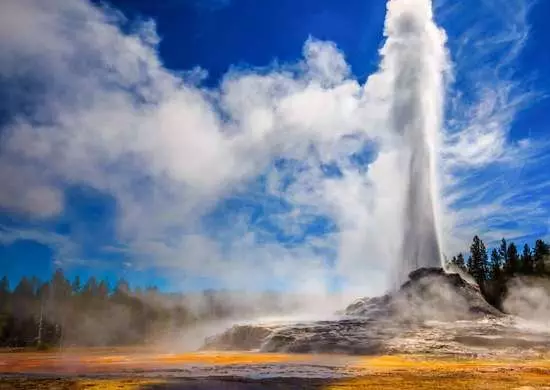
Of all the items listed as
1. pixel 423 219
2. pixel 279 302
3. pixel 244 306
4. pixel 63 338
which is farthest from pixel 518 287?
pixel 63 338

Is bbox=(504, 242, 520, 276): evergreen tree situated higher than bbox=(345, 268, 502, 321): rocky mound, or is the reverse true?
bbox=(504, 242, 520, 276): evergreen tree

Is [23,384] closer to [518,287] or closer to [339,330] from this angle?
[339,330]

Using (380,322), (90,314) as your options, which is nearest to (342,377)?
(380,322)

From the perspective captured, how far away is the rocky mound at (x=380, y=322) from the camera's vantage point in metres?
43.4

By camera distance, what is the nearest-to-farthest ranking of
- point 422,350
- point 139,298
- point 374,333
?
1. point 422,350
2. point 374,333
3. point 139,298

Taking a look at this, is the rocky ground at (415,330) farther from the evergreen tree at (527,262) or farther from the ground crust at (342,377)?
the evergreen tree at (527,262)

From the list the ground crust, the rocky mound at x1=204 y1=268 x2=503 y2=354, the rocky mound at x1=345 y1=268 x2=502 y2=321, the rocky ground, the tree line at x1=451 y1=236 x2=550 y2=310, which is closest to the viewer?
the ground crust

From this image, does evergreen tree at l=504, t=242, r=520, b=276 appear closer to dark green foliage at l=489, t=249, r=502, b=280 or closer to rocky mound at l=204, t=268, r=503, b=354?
dark green foliage at l=489, t=249, r=502, b=280

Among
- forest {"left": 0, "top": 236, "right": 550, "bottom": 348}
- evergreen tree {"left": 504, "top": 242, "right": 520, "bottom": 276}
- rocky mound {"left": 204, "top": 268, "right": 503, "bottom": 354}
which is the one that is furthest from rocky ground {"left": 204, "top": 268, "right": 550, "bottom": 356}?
evergreen tree {"left": 504, "top": 242, "right": 520, "bottom": 276}

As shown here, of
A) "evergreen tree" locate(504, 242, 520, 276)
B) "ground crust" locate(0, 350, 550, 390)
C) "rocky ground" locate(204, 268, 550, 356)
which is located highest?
"evergreen tree" locate(504, 242, 520, 276)

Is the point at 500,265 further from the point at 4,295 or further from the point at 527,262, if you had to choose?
the point at 4,295

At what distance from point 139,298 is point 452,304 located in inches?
2841

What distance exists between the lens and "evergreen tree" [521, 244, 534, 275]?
86.7 m

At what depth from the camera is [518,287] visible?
77562 millimetres
